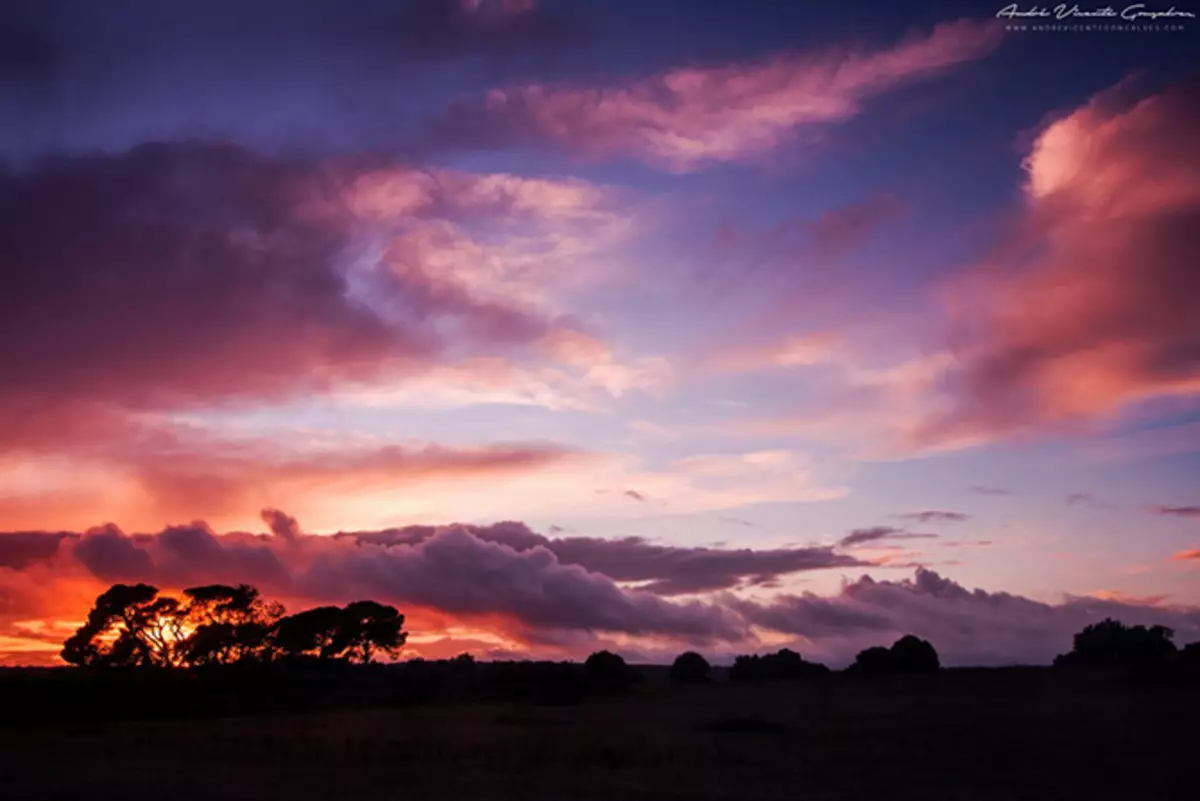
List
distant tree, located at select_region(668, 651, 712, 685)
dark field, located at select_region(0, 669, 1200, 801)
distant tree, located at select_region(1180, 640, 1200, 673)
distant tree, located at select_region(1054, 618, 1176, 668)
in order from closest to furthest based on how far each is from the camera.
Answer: dark field, located at select_region(0, 669, 1200, 801), distant tree, located at select_region(1180, 640, 1200, 673), distant tree, located at select_region(1054, 618, 1176, 668), distant tree, located at select_region(668, 651, 712, 685)

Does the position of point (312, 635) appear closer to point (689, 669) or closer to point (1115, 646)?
point (689, 669)

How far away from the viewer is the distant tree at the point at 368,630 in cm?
10075

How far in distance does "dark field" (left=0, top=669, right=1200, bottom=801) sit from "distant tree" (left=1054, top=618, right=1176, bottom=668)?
13885 millimetres

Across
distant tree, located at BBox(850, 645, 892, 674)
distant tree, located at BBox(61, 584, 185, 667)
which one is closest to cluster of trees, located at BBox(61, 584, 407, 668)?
distant tree, located at BBox(61, 584, 185, 667)

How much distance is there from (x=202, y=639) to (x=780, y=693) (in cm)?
5780

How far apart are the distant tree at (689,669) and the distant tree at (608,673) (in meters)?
5.65

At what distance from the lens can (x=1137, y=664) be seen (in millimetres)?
63750

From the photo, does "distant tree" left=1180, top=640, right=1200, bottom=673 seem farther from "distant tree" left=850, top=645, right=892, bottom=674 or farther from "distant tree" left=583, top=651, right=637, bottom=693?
"distant tree" left=583, top=651, right=637, bottom=693

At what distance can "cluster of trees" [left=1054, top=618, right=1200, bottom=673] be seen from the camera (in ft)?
234

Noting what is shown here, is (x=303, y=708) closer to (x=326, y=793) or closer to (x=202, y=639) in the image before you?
(x=202, y=639)

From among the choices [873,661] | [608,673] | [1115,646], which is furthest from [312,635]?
[1115,646]

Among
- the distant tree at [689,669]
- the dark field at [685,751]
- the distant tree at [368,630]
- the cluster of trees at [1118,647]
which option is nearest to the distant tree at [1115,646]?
the cluster of trees at [1118,647]

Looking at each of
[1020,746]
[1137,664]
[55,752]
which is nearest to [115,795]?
[55,752]

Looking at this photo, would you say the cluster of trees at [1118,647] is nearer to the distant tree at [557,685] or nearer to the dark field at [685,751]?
the dark field at [685,751]
